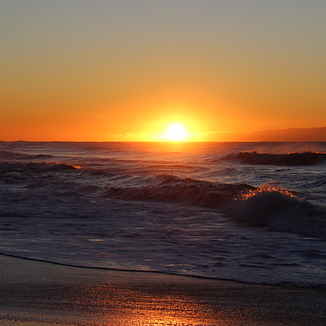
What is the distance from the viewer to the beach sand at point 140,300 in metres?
3.60

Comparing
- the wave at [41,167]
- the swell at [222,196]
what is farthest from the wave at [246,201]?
the wave at [41,167]

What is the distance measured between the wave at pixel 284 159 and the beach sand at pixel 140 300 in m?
33.9

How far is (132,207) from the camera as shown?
12.7 meters

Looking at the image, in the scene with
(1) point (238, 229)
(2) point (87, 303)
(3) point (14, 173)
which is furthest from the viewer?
(3) point (14, 173)

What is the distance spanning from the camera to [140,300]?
418cm

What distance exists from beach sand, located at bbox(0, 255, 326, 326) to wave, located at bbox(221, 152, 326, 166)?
111ft

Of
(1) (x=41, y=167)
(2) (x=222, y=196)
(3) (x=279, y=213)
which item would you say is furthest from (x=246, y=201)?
(1) (x=41, y=167)

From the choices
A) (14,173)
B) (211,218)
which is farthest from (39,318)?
(14,173)

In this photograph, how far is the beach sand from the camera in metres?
3.60

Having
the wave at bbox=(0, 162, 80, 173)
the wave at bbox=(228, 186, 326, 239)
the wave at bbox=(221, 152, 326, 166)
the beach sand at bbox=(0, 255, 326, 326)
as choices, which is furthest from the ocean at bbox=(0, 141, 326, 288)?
the wave at bbox=(221, 152, 326, 166)

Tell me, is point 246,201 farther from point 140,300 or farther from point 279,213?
point 140,300

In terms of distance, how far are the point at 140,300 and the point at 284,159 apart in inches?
1475

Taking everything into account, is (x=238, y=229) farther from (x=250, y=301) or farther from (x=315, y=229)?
(x=250, y=301)

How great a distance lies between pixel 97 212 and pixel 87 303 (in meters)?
7.55
